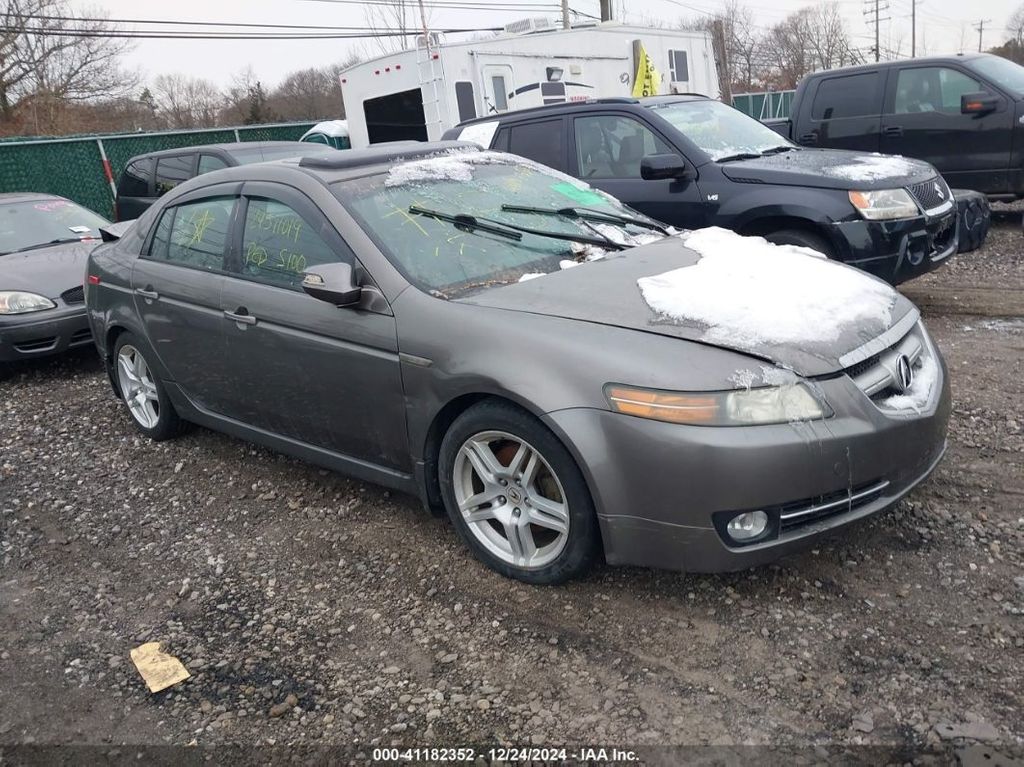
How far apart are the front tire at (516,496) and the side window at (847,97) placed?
8.31 metres

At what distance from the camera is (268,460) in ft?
15.8

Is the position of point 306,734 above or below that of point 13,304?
below

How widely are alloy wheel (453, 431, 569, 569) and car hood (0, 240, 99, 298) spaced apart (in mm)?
5197

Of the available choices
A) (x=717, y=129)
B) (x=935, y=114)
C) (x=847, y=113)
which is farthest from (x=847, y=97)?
(x=717, y=129)

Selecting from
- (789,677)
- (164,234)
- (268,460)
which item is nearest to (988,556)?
(789,677)

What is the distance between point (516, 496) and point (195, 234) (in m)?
2.43

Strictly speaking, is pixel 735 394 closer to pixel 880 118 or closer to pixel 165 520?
pixel 165 520

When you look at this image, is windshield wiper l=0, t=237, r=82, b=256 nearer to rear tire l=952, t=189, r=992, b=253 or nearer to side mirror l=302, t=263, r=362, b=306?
side mirror l=302, t=263, r=362, b=306

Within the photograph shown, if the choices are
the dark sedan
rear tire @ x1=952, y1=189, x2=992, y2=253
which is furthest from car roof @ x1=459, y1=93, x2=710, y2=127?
the dark sedan

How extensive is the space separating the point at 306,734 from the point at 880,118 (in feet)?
30.6

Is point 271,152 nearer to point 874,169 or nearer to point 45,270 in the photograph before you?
point 45,270

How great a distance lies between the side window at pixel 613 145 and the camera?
6.69 m

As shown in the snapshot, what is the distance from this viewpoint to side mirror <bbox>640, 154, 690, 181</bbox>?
20.4ft

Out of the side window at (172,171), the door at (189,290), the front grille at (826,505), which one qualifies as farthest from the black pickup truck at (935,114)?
the door at (189,290)
